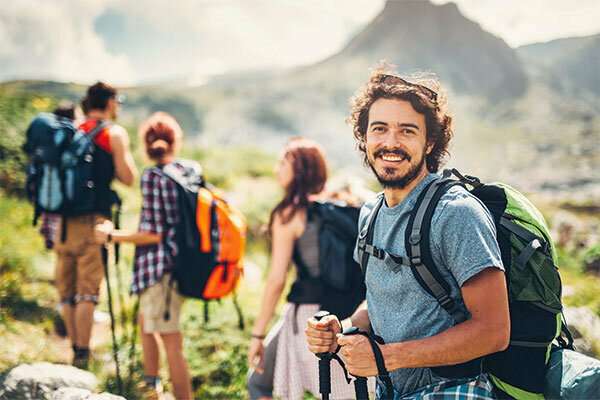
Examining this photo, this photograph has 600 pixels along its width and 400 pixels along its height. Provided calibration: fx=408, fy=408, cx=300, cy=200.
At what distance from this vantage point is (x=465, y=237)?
Result: 1262 millimetres

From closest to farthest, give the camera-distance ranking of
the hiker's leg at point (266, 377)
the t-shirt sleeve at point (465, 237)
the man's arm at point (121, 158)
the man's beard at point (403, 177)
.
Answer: the t-shirt sleeve at point (465, 237)
the man's beard at point (403, 177)
the hiker's leg at point (266, 377)
the man's arm at point (121, 158)

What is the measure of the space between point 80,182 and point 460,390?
10.00 ft

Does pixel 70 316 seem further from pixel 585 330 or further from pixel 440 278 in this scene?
pixel 585 330

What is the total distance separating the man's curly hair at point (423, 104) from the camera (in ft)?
5.14

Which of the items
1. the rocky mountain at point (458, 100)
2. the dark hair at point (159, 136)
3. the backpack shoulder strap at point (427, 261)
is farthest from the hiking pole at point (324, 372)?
the rocky mountain at point (458, 100)

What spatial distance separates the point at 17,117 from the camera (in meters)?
8.15

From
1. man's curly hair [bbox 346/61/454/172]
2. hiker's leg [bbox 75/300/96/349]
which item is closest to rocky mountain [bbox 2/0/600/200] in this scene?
hiker's leg [bbox 75/300/96/349]

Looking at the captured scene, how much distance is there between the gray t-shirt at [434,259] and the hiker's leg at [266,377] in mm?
1292

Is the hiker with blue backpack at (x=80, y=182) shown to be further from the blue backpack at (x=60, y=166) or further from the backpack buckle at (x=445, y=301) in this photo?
the backpack buckle at (x=445, y=301)

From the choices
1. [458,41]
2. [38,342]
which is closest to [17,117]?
[38,342]

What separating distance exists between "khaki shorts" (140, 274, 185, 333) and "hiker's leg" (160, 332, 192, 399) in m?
0.08

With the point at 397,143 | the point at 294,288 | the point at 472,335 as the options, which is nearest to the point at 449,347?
the point at 472,335

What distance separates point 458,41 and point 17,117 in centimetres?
7671

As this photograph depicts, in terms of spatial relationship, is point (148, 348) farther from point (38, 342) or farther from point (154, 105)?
point (154, 105)
